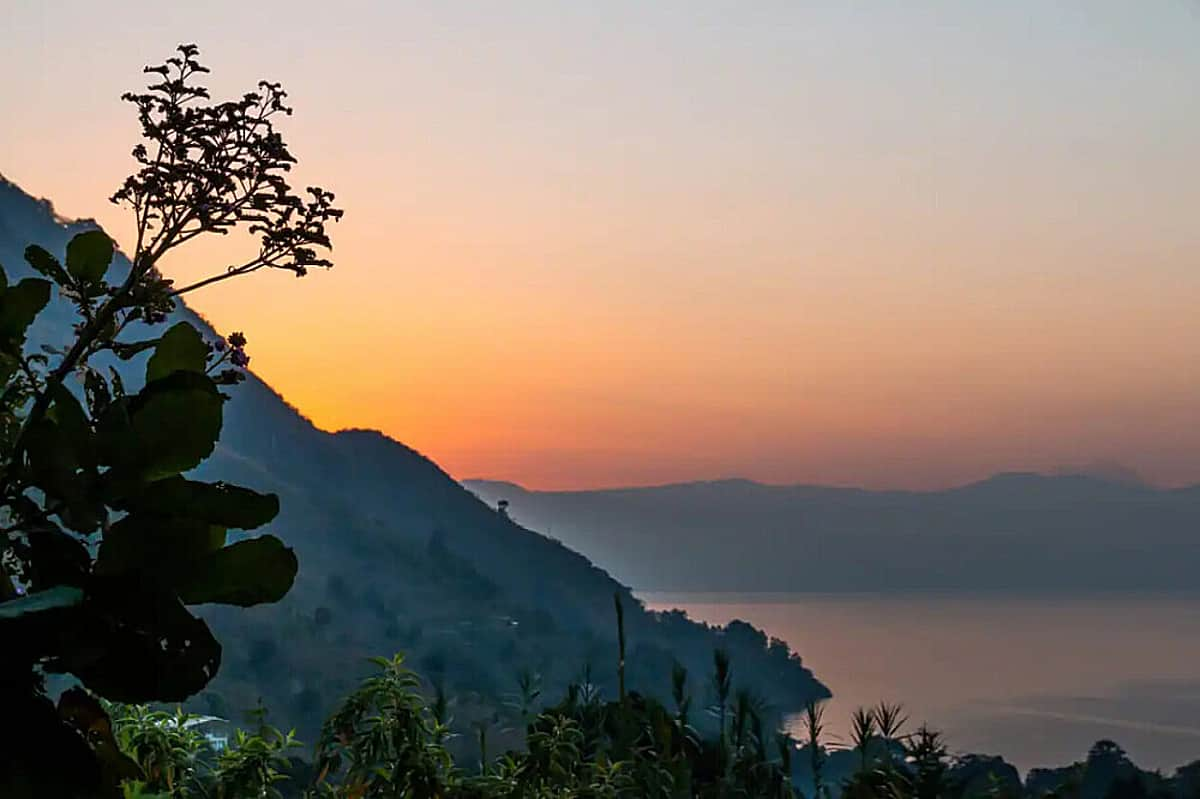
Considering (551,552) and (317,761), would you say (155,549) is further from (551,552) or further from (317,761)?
(551,552)

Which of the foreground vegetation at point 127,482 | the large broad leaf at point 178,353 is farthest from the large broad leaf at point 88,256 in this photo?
the large broad leaf at point 178,353

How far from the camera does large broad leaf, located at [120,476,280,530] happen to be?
3.18ft

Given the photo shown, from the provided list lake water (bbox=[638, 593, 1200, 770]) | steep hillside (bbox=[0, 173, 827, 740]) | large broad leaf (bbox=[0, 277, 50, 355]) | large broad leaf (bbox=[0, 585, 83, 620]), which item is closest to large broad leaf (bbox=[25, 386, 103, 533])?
large broad leaf (bbox=[0, 585, 83, 620])

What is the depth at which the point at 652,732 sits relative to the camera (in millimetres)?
4371

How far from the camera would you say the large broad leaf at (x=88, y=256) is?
1315mm

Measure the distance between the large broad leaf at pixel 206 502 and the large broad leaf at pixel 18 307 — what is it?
362mm

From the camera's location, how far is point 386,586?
182 ft

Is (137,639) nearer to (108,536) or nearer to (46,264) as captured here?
Answer: (108,536)

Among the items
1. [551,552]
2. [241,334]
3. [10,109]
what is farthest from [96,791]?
[551,552]

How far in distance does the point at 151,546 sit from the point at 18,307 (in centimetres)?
45

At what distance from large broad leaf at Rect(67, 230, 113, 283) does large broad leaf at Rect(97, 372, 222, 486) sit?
36 cm

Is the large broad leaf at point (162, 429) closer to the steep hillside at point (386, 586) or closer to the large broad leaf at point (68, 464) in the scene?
the large broad leaf at point (68, 464)

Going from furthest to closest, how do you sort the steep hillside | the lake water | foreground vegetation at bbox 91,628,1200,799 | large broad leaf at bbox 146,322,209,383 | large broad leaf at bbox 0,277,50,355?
the steep hillside < the lake water < foreground vegetation at bbox 91,628,1200,799 < large broad leaf at bbox 0,277,50,355 < large broad leaf at bbox 146,322,209,383

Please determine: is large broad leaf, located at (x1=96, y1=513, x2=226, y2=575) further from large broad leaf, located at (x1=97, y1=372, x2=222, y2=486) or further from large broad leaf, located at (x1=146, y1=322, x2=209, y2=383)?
large broad leaf, located at (x1=146, y1=322, x2=209, y2=383)
